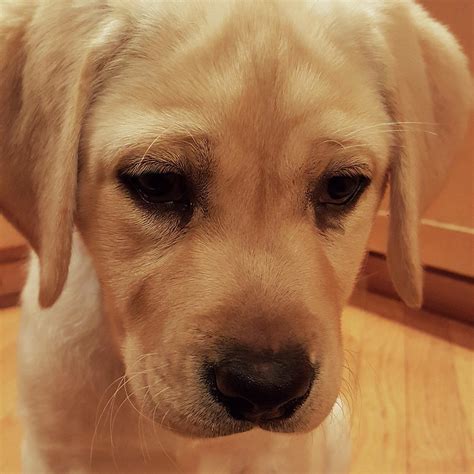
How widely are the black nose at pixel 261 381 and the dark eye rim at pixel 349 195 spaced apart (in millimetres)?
305

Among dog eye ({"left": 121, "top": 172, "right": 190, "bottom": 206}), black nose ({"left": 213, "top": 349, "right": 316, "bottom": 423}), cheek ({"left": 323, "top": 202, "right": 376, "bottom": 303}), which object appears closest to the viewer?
black nose ({"left": 213, "top": 349, "right": 316, "bottom": 423})

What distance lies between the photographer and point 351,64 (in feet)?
4.23

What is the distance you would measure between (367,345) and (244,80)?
6.20ft


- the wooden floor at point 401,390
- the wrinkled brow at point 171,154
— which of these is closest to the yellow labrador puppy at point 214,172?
the wrinkled brow at point 171,154

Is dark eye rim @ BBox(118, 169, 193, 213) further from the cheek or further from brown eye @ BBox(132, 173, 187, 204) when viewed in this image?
the cheek

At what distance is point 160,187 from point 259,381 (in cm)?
37

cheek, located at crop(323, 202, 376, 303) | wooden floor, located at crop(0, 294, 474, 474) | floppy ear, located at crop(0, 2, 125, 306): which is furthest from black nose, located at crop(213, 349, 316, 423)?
wooden floor, located at crop(0, 294, 474, 474)

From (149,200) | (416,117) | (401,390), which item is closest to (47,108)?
(149,200)

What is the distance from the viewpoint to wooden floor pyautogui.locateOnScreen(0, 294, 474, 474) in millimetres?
2287

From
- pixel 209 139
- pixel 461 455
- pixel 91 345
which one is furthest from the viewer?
pixel 461 455

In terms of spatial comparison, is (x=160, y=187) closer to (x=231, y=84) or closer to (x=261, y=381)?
(x=231, y=84)

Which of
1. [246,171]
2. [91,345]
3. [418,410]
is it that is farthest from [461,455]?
[246,171]

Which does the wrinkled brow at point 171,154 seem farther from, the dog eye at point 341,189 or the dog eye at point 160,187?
the dog eye at point 341,189

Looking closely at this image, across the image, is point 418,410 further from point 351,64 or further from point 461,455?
point 351,64
